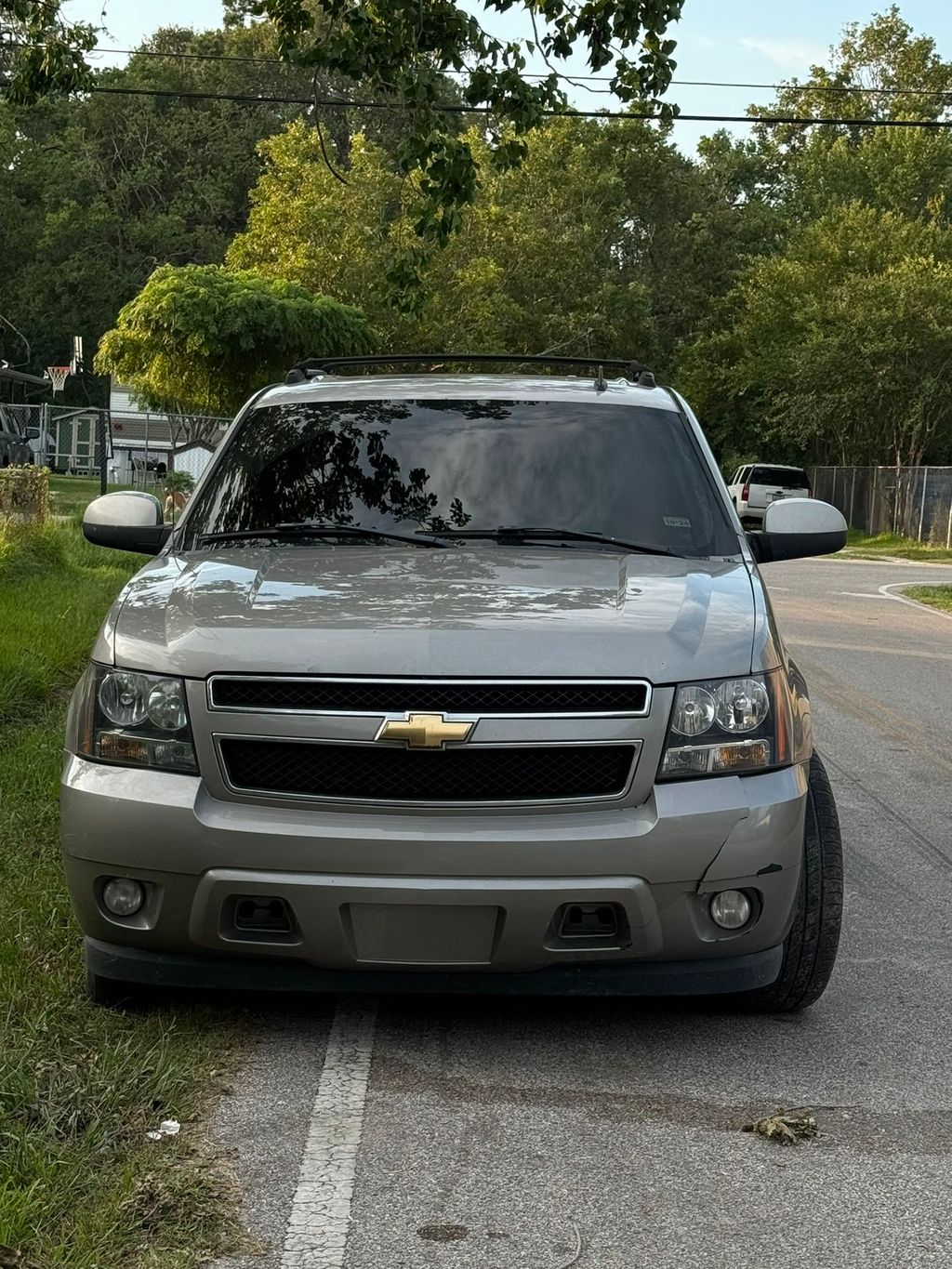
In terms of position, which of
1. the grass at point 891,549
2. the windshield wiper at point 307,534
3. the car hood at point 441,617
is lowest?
the grass at point 891,549

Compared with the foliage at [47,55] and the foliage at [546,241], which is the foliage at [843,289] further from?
the foliage at [47,55]

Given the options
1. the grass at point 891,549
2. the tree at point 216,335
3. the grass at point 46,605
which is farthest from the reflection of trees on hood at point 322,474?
the grass at point 891,549

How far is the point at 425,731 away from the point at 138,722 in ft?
2.41

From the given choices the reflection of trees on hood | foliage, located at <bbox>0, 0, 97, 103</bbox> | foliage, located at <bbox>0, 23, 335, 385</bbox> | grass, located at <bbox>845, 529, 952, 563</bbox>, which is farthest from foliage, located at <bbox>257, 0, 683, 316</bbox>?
foliage, located at <bbox>0, 23, 335, 385</bbox>

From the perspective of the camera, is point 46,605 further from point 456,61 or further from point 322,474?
point 322,474

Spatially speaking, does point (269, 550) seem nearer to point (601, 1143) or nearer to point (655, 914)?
point (655, 914)

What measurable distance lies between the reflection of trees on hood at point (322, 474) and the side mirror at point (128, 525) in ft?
0.78

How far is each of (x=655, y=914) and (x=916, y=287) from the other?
40.7 m

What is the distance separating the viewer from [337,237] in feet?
146

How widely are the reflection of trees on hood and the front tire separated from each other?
1.45m

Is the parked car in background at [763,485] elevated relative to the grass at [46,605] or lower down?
lower down

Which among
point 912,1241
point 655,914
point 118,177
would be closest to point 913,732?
point 655,914

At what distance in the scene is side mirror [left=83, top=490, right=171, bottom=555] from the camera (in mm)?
5672

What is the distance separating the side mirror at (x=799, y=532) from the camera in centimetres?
570
